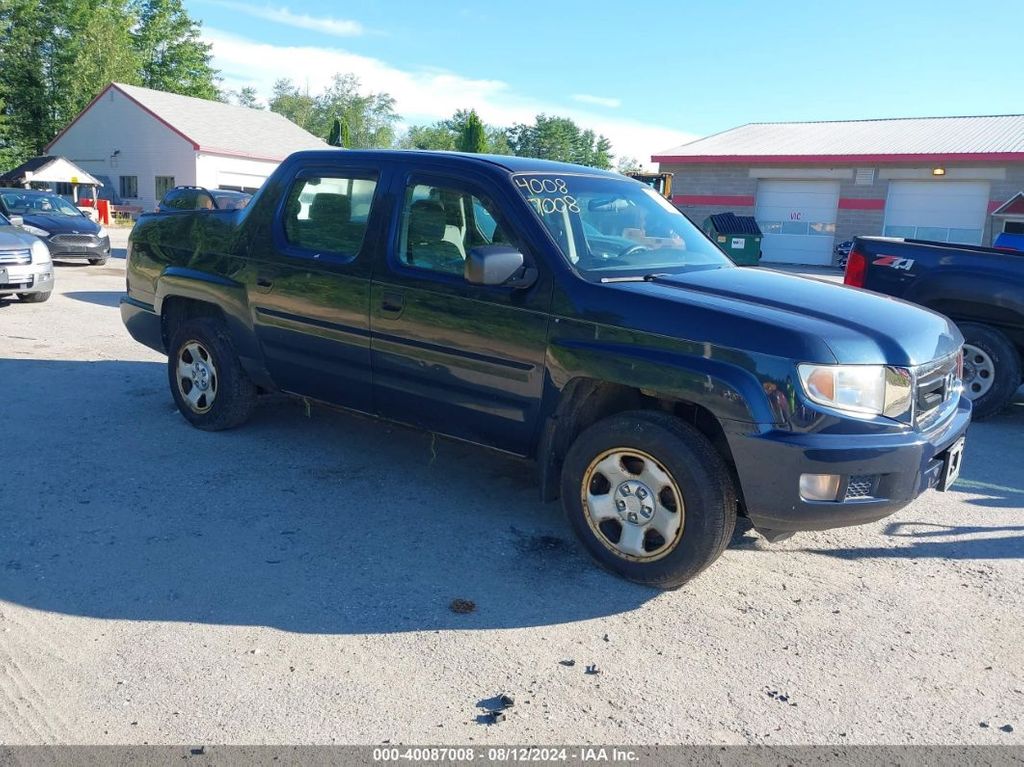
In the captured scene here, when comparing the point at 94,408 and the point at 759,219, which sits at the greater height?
the point at 759,219

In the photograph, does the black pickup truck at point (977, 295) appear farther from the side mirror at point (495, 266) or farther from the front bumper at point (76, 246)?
the front bumper at point (76, 246)

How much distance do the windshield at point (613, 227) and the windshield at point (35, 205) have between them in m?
16.4

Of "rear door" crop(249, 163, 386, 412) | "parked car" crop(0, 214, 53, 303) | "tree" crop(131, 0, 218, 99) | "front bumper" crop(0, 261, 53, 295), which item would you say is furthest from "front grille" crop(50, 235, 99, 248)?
"tree" crop(131, 0, 218, 99)

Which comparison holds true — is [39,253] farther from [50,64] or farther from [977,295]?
[50,64]

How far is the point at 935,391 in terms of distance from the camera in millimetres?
3947

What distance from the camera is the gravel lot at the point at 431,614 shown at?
2.96m

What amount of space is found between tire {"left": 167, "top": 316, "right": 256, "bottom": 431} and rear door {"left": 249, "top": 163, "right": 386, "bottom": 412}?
426mm

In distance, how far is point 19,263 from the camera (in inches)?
436

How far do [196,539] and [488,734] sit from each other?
2.08 metres

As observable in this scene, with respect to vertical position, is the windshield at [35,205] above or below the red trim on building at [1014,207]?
below

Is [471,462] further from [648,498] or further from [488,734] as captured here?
[488,734]

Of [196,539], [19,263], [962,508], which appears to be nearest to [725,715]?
[196,539]

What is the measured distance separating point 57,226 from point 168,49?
175ft

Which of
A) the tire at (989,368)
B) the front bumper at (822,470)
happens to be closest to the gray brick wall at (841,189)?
the tire at (989,368)
